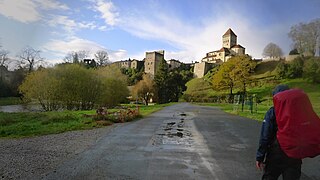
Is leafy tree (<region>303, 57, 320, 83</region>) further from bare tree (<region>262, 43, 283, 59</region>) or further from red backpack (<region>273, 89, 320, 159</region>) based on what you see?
red backpack (<region>273, 89, 320, 159</region>)

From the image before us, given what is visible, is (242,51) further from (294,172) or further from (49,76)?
(294,172)

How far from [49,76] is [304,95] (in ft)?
124

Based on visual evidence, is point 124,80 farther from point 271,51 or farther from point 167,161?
point 271,51

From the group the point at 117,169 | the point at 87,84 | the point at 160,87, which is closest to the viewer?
the point at 117,169

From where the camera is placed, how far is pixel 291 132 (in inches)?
144

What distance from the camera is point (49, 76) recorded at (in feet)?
124

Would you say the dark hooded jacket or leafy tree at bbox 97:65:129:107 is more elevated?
leafy tree at bbox 97:65:129:107

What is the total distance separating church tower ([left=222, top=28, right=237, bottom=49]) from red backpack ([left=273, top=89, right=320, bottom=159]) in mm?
140360

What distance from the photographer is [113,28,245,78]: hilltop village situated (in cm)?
11606

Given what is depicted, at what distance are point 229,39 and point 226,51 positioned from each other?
13.7 meters

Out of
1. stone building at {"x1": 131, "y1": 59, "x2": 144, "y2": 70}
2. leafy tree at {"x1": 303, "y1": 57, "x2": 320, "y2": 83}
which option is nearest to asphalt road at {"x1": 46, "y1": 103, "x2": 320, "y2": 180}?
leafy tree at {"x1": 303, "y1": 57, "x2": 320, "y2": 83}

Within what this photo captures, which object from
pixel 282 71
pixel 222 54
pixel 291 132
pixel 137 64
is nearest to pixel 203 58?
pixel 222 54

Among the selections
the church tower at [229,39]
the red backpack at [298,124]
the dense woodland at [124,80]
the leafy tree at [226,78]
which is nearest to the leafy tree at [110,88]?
the dense woodland at [124,80]

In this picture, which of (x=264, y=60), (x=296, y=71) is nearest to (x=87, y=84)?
(x=296, y=71)
